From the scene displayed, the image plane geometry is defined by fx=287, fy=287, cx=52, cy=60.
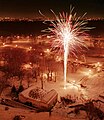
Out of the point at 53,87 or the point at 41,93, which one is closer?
the point at 41,93

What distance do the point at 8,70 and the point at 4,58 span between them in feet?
17.3

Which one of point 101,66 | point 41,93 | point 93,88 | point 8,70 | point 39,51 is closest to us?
point 41,93

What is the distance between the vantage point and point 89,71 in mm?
28516

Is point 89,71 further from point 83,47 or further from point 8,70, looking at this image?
point 83,47

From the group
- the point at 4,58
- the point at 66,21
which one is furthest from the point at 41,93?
the point at 4,58

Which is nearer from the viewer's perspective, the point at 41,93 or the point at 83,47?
the point at 41,93

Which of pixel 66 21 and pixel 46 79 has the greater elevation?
pixel 66 21

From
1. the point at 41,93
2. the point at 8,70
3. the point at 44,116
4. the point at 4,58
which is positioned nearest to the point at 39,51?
the point at 4,58

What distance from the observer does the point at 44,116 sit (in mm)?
17625

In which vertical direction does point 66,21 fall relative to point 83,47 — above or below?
above

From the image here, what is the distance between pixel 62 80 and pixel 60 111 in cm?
644

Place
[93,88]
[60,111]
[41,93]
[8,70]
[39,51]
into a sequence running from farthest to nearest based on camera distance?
[39,51], [8,70], [93,88], [41,93], [60,111]

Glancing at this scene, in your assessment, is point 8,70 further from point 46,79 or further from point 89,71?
point 89,71

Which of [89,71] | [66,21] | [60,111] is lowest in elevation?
[60,111]
